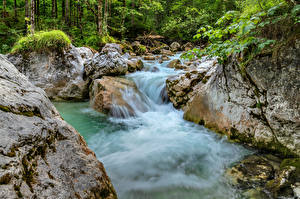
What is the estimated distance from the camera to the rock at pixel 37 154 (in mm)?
1096

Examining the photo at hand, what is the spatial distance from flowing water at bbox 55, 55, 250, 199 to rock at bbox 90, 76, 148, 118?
0.50 feet

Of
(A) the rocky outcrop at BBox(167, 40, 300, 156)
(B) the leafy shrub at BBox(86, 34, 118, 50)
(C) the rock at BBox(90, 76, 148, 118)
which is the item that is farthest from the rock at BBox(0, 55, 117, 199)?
(B) the leafy shrub at BBox(86, 34, 118, 50)

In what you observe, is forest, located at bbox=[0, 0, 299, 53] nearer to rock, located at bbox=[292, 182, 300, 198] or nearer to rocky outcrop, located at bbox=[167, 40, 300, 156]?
rocky outcrop, located at bbox=[167, 40, 300, 156]

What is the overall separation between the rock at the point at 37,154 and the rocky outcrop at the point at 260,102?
291cm

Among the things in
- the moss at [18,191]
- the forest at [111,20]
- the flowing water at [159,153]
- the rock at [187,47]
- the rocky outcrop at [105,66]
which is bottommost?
the flowing water at [159,153]

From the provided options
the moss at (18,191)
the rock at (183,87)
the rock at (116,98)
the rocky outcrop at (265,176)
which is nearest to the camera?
the moss at (18,191)

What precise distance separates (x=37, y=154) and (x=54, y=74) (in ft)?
20.9

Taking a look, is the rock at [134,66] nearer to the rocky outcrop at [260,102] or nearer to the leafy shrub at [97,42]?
the leafy shrub at [97,42]

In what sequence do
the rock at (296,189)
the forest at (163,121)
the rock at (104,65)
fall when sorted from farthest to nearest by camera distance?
1. the rock at (104,65)
2. the rock at (296,189)
3. the forest at (163,121)

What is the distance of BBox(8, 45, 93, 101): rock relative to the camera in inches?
263

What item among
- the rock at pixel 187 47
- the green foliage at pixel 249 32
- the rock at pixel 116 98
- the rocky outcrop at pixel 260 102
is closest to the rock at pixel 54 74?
the rock at pixel 116 98

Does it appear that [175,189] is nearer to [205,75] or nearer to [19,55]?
[205,75]

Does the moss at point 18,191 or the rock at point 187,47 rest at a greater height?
the rock at point 187,47

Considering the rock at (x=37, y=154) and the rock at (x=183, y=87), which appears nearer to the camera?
the rock at (x=37, y=154)
